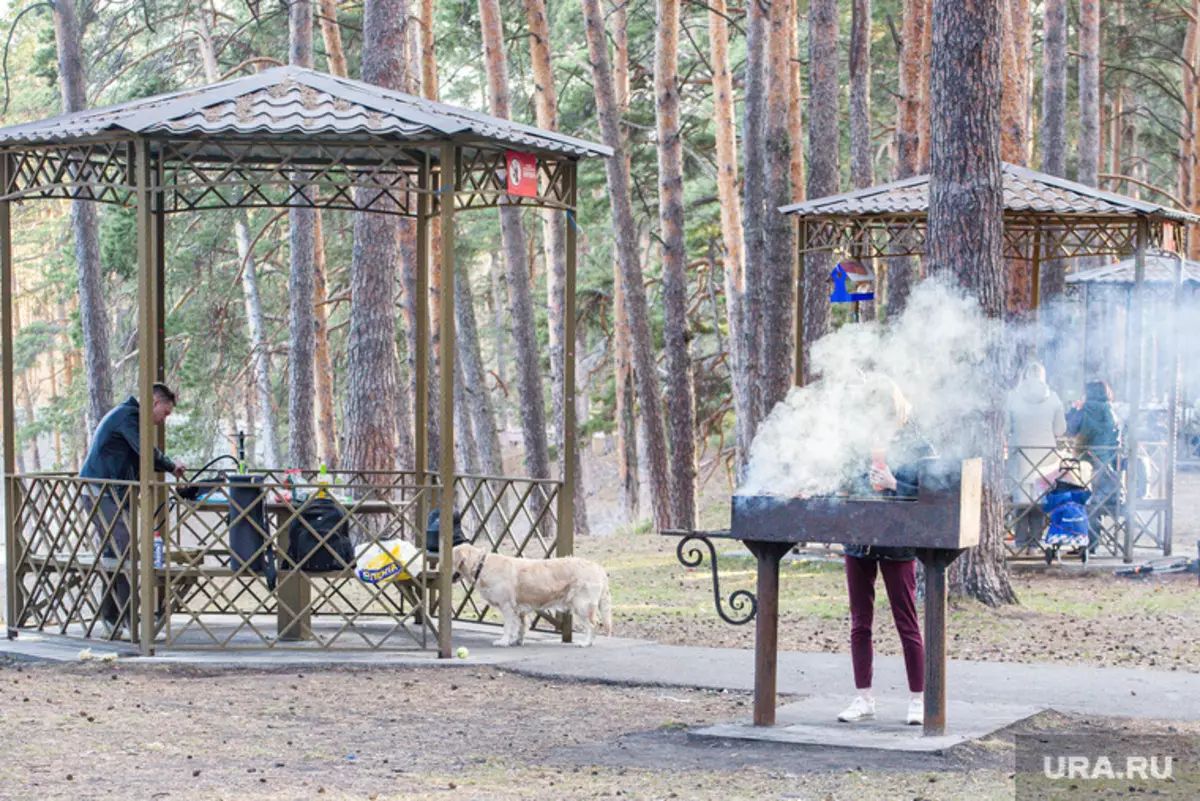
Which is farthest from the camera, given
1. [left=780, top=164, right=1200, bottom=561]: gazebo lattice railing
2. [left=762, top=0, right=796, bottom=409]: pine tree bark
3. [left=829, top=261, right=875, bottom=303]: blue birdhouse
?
[left=762, top=0, right=796, bottom=409]: pine tree bark

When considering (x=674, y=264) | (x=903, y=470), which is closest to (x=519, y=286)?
(x=674, y=264)

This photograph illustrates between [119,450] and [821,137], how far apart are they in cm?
1079

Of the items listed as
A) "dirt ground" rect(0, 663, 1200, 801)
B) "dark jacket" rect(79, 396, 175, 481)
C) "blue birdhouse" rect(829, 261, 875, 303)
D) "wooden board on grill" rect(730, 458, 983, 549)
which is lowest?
"dirt ground" rect(0, 663, 1200, 801)

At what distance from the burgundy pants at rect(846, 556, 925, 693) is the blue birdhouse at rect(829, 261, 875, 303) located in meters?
9.25

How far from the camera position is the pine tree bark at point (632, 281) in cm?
2217

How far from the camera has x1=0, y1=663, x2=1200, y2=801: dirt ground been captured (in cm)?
632

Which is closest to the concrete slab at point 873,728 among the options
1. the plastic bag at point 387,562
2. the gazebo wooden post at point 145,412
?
the plastic bag at point 387,562

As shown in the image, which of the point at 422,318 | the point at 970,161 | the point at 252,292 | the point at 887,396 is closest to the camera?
the point at 887,396

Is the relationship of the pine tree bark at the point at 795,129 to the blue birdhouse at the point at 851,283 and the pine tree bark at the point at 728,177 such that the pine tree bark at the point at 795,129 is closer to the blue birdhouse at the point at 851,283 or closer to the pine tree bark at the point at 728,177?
the pine tree bark at the point at 728,177

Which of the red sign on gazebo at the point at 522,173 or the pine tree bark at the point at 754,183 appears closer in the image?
the red sign on gazebo at the point at 522,173

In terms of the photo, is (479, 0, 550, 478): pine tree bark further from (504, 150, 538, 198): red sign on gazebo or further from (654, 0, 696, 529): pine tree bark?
(504, 150, 538, 198): red sign on gazebo

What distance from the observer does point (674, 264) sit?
22.5 m

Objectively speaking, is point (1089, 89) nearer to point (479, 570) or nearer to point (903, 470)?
point (479, 570)

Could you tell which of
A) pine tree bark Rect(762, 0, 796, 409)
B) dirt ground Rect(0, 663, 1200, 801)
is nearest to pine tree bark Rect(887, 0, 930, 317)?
pine tree bark Rect(762, 0, 796, 409)
